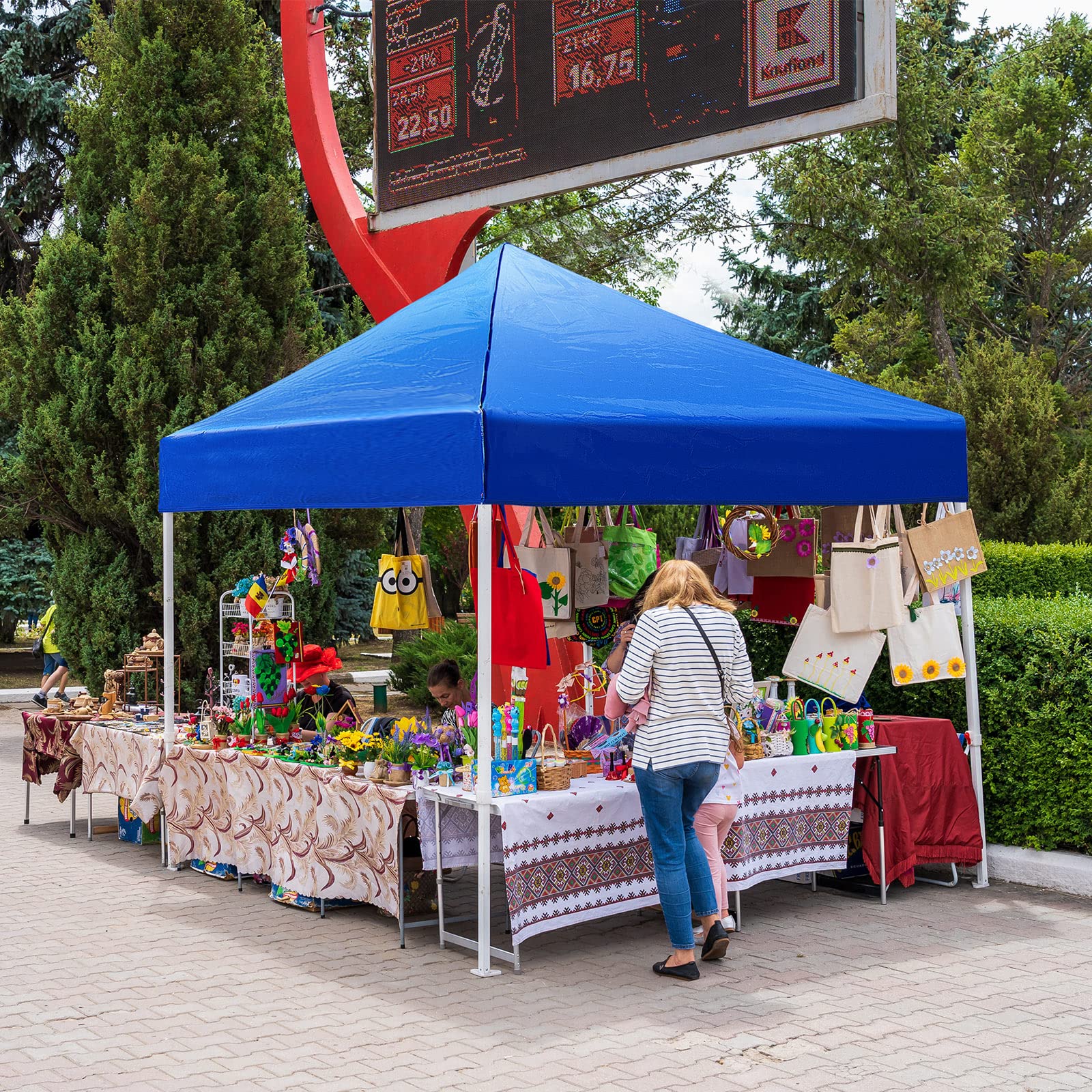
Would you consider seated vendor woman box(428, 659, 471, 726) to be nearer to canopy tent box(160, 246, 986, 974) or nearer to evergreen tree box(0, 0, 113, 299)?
canopy tent box(160, 246, 986, 974)

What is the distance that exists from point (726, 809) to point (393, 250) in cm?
616

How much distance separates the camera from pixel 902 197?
55.9 feet

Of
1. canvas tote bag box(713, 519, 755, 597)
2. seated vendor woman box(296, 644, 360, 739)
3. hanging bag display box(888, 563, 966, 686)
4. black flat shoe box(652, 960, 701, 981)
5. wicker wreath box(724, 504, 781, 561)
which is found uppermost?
wicker wreath box(724, 504, 781, 561)

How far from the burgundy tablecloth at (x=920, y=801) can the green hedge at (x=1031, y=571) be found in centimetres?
775

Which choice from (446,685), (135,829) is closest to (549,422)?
(446,685)

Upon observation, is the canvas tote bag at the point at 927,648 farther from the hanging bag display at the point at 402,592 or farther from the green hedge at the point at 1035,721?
the hanging bag display at the point at 402,592

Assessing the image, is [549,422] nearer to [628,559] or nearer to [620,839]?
[620,839]

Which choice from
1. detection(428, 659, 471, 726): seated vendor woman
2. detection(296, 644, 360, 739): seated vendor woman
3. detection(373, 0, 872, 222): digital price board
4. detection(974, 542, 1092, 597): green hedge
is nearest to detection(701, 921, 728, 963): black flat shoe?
detection(428, 659, 471, 726): seated vendor woman

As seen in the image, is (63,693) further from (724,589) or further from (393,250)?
(724,589)

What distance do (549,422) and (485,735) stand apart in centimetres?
128

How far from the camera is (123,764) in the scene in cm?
834

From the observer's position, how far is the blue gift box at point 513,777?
588cm

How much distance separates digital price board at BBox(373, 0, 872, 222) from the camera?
7.97 meters

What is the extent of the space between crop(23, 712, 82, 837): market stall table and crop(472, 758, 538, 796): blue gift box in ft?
13.0
